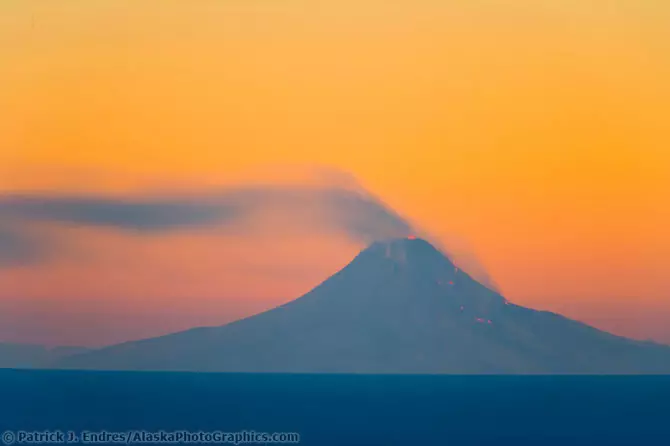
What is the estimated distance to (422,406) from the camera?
47.4m

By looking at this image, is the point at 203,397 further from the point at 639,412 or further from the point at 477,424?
the point at 639,412

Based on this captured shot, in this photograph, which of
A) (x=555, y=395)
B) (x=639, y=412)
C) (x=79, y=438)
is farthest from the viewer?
(x=555, y=395)

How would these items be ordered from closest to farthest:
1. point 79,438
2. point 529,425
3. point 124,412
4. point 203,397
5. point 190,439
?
point 79,438 → point 190,439 → point 529,425 → point 124,412 → point 203,397

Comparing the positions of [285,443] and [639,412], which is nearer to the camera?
[285,443]

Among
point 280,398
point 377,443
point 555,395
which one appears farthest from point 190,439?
point 555,395

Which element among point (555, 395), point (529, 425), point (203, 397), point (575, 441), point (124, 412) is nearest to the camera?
point (575, 441)

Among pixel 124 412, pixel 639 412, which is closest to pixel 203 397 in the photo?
pixel 124 412

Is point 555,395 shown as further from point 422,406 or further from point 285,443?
point 285,443

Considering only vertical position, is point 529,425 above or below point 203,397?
below

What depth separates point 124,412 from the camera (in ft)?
130

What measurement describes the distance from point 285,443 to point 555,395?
3956 cm

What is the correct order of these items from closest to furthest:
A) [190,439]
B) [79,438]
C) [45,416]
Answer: [79,438] < [190,439] < [45,416]

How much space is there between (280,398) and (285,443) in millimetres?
25071

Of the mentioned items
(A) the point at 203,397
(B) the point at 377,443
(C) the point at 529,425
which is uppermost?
(A) the point at 203,397
